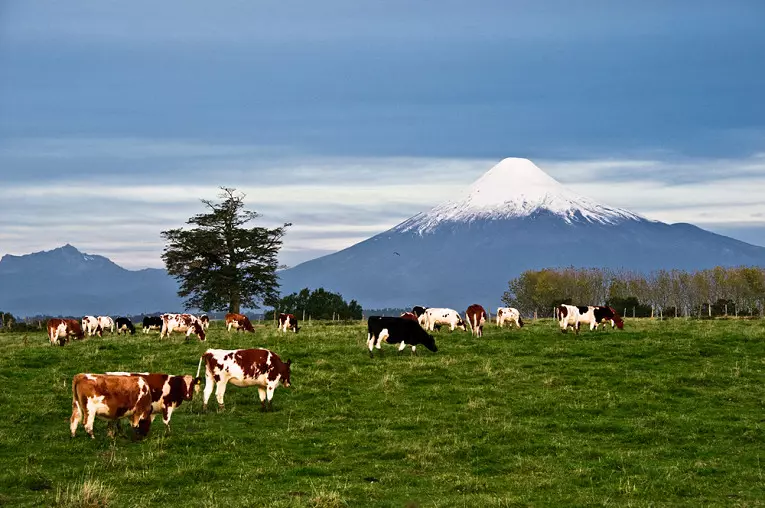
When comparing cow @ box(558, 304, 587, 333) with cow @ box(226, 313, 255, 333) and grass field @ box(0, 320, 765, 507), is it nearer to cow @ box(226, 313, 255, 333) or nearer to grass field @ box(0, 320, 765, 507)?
grass field @ box(0, 320, 765, 507)

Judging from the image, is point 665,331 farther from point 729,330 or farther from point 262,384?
point 262,384

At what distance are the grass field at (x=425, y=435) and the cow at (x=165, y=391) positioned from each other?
0.48 meters

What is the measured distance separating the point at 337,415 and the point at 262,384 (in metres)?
2.30

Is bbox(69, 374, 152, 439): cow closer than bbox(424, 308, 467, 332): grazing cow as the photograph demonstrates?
Yes

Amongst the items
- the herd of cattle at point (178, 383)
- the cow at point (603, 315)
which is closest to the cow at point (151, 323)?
Answer: the herd of cattle at point (178, 383)

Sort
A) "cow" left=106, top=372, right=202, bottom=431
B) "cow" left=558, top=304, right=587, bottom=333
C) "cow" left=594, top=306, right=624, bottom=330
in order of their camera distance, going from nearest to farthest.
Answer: "cow" left=106, top=372, right=202, bottom=431 < "cow" left=558, top=304, right=587, bottom=333 < "cow" left=594, top=306, right=624, bottom=330

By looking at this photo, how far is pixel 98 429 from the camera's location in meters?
18.9

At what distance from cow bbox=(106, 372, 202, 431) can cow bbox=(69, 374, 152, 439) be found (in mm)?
415

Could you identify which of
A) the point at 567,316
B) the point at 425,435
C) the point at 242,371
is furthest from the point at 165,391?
the point at 567,316

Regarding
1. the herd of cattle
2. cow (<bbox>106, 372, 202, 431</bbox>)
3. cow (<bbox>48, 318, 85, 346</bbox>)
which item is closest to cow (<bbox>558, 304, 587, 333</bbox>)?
the herd of cattle

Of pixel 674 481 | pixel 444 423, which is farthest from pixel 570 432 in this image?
pixel 674 481

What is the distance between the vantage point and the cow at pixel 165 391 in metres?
18.8

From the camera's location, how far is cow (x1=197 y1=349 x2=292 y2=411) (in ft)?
70.1

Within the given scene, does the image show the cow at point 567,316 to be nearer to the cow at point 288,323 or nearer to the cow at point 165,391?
the cow at point 288,323
